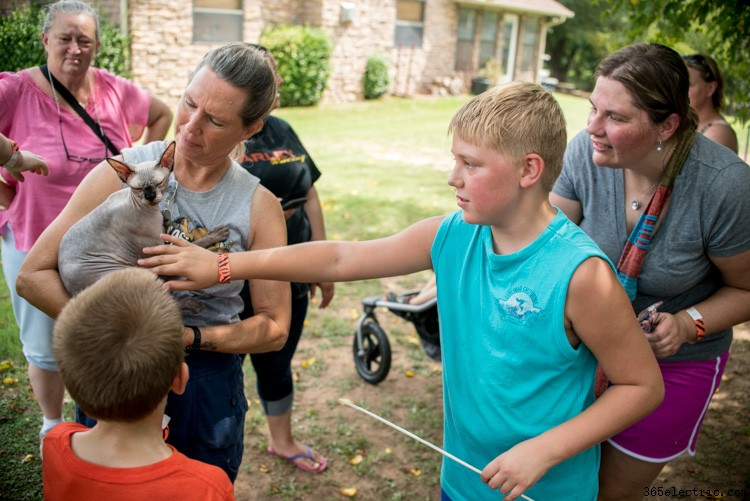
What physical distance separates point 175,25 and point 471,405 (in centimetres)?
1627

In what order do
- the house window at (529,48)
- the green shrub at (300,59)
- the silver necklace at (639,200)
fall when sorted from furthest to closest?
1. the house window at (529,48)
2. the green shrub at (300,59)
3. the silver necklace at (639,200)

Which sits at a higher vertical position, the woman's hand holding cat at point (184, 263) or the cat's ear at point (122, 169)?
the cat's ear at point (122, 169)

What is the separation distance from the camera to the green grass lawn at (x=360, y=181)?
Result: 14.4 feet

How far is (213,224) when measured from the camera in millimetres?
2412

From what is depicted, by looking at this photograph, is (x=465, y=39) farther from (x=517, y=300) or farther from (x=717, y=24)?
(x=517, y=300)

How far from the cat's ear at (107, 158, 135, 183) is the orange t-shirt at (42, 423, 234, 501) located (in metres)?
0.88

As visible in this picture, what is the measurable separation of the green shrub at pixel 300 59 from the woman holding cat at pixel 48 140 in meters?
14.5

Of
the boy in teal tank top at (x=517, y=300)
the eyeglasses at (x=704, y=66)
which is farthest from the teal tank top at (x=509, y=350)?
the eyeglasses at (x=704, y=66)

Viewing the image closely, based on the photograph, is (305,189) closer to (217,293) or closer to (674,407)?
(217,293)

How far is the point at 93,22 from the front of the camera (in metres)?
4.03

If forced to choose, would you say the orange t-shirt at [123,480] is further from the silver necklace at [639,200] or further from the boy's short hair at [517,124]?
the silver necklace at [639,200]

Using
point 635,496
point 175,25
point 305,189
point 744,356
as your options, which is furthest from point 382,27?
point 635,496

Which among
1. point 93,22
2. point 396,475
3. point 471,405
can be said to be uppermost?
point 93,22

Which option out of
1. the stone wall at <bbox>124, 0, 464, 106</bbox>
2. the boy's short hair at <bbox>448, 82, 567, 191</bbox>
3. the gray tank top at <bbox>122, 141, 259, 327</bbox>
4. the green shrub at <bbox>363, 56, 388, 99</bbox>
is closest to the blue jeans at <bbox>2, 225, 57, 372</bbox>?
the gray tank top at <bbox>122, 141, 259, 327</bbox>
